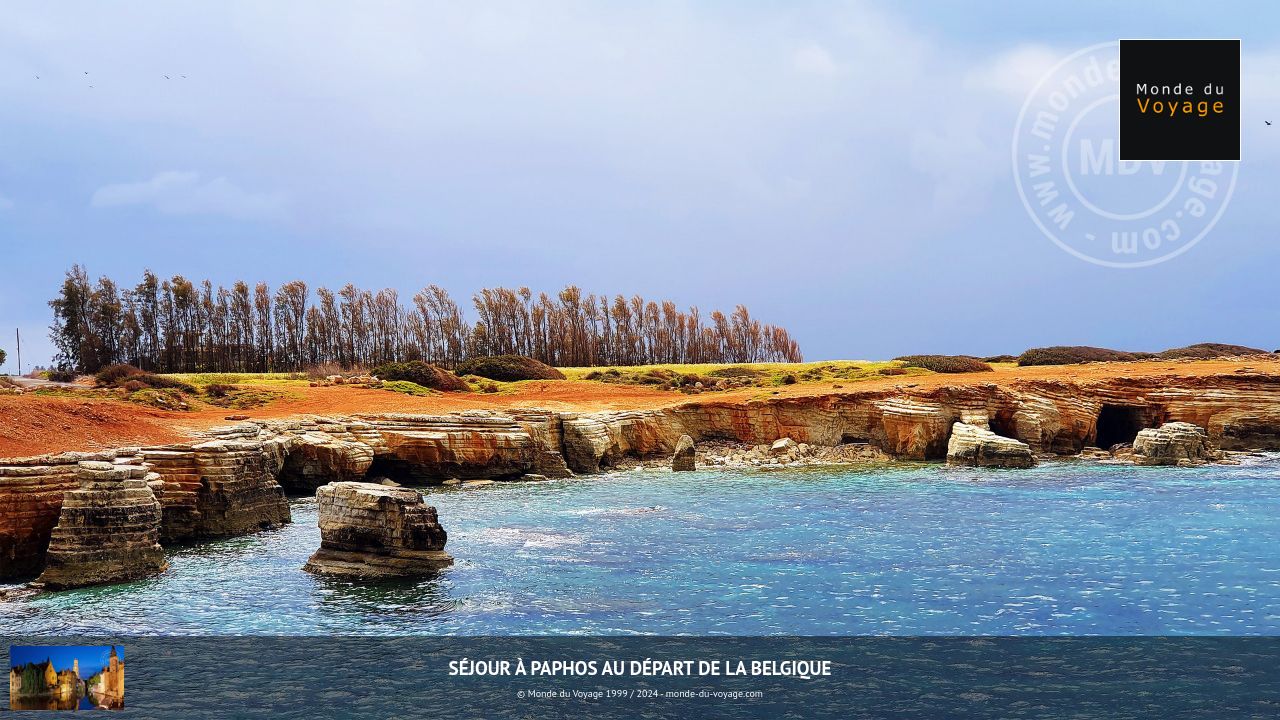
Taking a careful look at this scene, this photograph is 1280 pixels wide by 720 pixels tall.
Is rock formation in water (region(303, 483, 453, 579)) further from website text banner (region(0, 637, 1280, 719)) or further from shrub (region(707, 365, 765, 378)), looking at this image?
shrub (region(707, 365, 765, 378))

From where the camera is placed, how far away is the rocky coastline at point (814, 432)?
115 feet

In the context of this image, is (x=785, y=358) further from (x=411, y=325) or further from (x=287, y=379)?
(x=287, y=379)

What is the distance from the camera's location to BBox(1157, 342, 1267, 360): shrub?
75000 mm

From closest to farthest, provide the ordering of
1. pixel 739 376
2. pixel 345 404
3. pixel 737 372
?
pixel 345 404
pixel 739 376
pixel 737 372

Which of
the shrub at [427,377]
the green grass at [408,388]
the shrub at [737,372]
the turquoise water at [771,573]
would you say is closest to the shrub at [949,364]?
the shrub at [737,372]

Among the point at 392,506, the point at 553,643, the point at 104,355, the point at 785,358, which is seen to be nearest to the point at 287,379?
the point at 104,355

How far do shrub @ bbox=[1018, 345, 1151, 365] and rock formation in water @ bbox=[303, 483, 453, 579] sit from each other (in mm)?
61151

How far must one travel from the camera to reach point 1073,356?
7238 centimetres

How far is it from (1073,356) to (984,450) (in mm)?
37451

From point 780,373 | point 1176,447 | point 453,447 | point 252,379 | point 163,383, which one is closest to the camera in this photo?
point 453,447

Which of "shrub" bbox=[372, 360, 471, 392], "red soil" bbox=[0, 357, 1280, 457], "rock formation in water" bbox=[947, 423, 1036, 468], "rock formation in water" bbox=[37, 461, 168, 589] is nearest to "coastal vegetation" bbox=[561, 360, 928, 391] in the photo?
"red soil" bbox=[0, 357, 1280, 457]

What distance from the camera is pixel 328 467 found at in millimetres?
32875

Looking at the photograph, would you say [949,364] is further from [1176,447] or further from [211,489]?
[211,489]

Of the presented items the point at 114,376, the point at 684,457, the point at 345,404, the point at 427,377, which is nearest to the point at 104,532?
the point at 345,404
